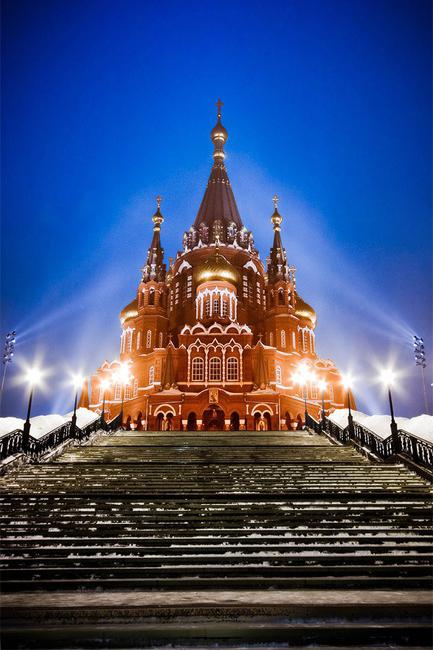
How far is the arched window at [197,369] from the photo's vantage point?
137 ft

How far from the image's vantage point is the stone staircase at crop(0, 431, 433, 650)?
15.2ft

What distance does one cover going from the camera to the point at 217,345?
141ft

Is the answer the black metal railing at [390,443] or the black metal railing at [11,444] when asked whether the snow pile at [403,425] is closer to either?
the black metal railing at [390,443]

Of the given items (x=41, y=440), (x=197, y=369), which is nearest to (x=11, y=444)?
(x=41, y=440)

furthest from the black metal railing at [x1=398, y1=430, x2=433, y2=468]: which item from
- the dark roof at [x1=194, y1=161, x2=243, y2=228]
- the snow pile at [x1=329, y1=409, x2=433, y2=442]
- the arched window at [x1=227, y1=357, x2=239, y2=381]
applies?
the dark roof at [x1=194, y1=161, x2=243, y2=228]

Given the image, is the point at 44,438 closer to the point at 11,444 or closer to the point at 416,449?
the point at 11,444

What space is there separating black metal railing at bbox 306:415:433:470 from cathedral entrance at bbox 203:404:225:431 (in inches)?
804

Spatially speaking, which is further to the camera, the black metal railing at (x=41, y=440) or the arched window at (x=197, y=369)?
the arched window at (x=197, y=369)

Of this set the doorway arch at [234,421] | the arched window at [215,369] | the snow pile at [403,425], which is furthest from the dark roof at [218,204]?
the snow pile at [403,425]

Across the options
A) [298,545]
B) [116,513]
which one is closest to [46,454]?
[116,513]

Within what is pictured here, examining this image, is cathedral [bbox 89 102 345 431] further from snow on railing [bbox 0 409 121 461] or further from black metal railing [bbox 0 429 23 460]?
black metal railing [bbox 0 429 23 460]

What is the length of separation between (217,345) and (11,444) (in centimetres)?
2984

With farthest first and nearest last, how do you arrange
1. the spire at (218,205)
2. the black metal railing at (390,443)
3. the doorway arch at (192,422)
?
the spire at (218,205) < the doorway arch at (192,422) < the black metal railing at (390,443)

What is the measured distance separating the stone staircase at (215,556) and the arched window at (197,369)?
2870cm
